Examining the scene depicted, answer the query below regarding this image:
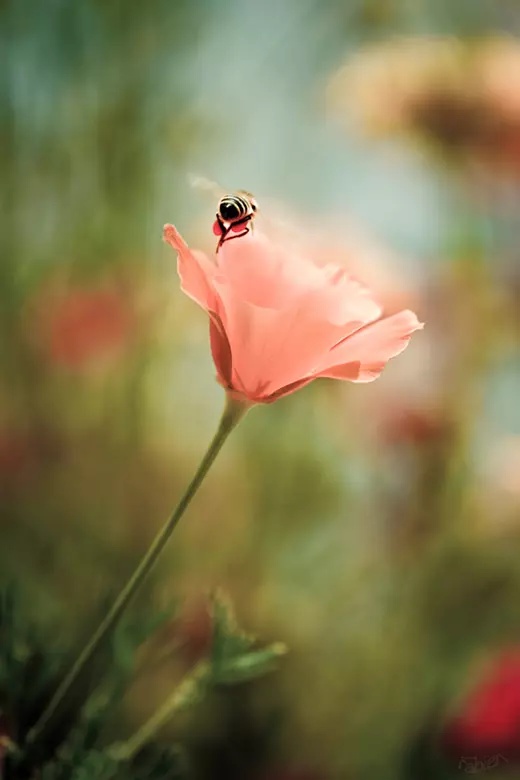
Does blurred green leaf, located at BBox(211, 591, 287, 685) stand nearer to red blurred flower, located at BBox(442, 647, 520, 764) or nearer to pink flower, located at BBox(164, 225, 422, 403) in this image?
pink flower, located at BBox(164, 225, 422, 403)

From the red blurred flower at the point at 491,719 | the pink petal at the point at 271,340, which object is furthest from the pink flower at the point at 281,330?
the red blurred flower at the point at 491,719

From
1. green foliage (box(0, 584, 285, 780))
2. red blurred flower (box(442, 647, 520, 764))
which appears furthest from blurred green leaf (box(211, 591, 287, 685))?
red blurred flower (box(442, 647, 520, 764))

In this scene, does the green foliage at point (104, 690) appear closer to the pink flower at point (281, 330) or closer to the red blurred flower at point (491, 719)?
the pink flower at point (281, 330)

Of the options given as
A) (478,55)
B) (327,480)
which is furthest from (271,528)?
(478,55)

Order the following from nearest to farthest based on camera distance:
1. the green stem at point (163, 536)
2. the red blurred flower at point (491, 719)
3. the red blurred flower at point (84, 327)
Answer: the green stem at point (163, 536) → the red blurred flower at point (491, 719) → the red blurred flower at point (84, 327)

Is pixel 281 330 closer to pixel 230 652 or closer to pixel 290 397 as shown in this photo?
pixel 230 652

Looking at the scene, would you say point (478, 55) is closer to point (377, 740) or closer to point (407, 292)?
point (407, 292)

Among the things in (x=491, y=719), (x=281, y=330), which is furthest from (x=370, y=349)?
(x=491, y=719)

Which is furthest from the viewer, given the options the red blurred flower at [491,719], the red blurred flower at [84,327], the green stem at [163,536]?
the red blurred flower at [84,327]
